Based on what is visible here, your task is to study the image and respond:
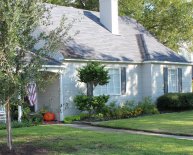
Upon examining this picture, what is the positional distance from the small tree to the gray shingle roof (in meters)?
1.15

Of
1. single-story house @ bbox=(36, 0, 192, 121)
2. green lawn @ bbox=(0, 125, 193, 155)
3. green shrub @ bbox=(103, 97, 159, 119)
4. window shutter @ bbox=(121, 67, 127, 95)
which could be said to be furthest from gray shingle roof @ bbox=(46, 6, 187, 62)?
green lawn @ bbox=(0, 125, 193, 155)

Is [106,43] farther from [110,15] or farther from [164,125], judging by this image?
[164,125]

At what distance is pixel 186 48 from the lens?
35750 mm

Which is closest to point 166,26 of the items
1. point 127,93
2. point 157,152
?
point 127,93

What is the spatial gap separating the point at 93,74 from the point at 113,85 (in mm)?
3281

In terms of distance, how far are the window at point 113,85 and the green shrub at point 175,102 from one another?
2725 mm

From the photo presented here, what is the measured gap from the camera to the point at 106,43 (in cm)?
2303

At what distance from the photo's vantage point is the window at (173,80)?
24.4 metres

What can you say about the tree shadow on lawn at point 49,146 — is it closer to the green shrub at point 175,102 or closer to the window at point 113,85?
the window at point 113,85

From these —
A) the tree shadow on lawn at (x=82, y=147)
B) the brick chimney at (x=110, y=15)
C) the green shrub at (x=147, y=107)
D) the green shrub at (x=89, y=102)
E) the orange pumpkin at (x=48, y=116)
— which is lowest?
the tree shadow on lawn at (x=82, y=147)

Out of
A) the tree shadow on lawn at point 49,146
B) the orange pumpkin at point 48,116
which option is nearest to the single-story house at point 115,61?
the orange pumpkin at point 48,116

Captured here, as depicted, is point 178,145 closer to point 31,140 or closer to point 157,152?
point 157,152

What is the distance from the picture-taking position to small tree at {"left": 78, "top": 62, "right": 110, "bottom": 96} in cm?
1895

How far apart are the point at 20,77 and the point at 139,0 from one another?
80.6ft
